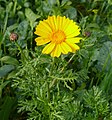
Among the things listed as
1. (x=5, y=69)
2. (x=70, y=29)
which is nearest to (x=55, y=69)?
(x=70, y=29)

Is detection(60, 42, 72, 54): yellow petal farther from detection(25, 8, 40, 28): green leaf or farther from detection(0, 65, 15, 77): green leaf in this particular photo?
detection(25, 8, 40, 28): green leaf

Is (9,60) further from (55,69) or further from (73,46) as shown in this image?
(73,46)

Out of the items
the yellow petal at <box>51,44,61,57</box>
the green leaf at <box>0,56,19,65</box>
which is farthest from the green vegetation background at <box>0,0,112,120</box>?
the yellow petal at <box>51,44,61,57</box>

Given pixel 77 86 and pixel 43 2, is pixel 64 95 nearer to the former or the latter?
pixel 77 86

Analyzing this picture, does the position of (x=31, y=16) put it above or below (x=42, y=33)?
above

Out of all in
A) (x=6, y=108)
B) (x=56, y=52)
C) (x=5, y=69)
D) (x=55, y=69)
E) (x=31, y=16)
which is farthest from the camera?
(x=31, y=16)

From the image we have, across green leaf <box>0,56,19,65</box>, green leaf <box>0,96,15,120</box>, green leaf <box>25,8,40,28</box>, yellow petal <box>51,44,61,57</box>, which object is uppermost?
green leaf <box>25,8,40,28</box>

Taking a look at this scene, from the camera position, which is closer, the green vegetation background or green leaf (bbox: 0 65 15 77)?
the green vegetation background

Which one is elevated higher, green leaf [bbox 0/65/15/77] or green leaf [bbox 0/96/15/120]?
green leaf [bbox 0/65/15/77]
